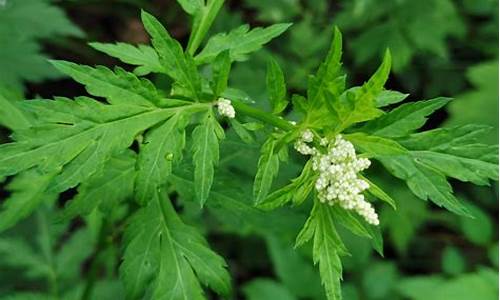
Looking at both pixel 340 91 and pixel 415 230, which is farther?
pixel 415 230

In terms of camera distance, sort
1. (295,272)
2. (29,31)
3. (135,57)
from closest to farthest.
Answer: (135,57), (29,31), (295,272)

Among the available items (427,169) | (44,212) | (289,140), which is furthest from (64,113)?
(44,212)

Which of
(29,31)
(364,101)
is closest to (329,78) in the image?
(364,101)

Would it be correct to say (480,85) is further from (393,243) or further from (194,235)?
(194,235)

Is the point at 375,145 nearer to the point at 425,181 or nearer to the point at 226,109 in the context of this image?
the point at 425,181

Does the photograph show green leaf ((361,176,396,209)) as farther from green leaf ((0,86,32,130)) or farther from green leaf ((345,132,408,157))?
green leaf ((0,86,32,130))
